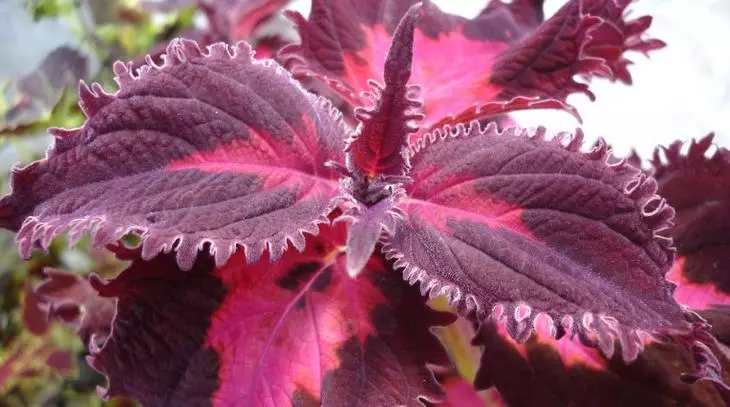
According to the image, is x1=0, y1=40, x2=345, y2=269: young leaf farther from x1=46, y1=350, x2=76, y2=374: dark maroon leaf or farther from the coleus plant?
x1=46, y1=350, x2=76, y2=374: dark maroon leaf

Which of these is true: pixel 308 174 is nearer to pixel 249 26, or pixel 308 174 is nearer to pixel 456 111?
pixel 456 111

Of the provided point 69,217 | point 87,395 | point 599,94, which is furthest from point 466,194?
point 599,94

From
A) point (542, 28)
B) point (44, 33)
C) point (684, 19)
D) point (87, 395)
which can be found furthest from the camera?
point (44, 33)

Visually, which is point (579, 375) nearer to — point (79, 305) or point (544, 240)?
point (544, 240)

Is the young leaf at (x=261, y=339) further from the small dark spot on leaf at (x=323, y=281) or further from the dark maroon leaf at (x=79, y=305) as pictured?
the dark maroon leaf at (x=79, y=305)

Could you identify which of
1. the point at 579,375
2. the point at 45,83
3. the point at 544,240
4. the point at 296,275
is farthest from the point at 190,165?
the point at 45,83

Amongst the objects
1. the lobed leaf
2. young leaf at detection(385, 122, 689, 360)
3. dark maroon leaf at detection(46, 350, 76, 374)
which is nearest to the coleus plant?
young leaf at detection(385, 122, 689, 360)

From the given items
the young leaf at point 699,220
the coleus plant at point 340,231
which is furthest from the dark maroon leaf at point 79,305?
the young leaf at point 699,220
